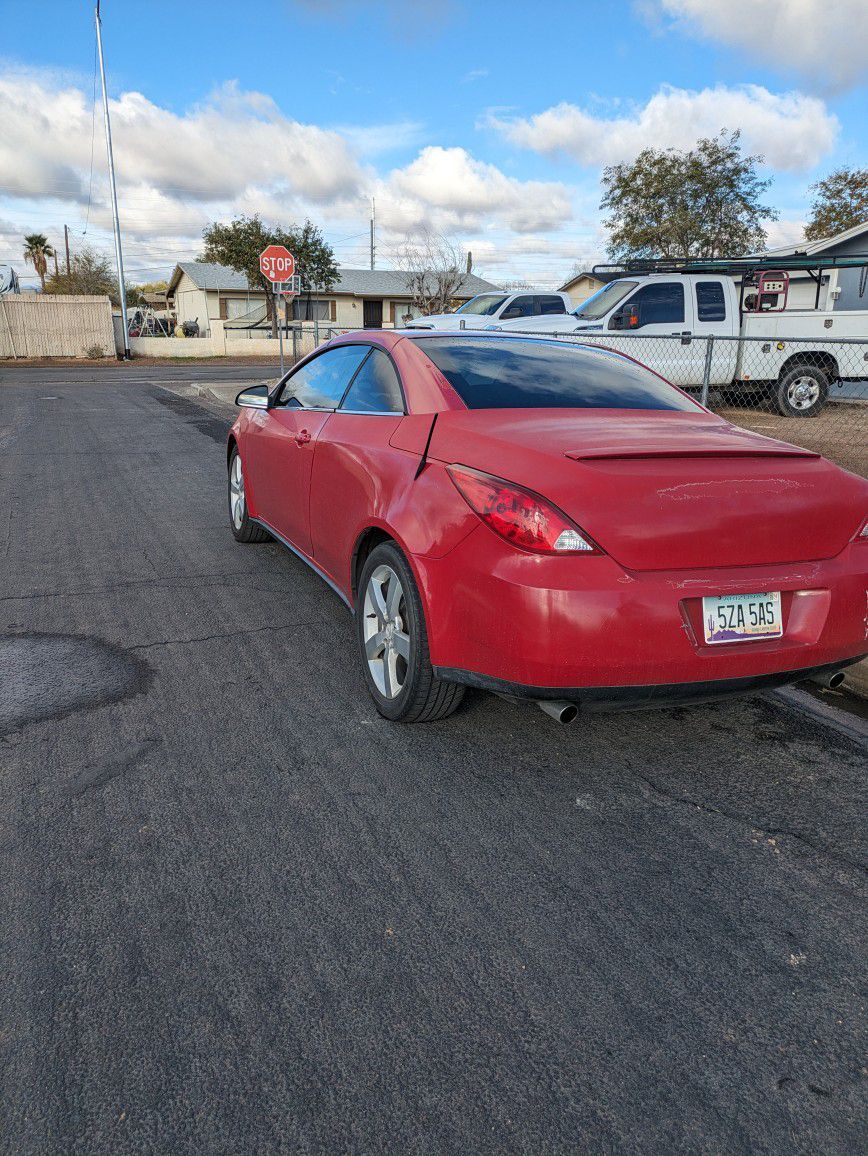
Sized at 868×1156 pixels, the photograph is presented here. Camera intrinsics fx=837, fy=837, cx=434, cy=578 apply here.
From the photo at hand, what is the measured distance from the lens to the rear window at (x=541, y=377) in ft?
12.0

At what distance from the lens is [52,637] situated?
4.41m

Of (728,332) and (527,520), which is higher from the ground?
(728,332)

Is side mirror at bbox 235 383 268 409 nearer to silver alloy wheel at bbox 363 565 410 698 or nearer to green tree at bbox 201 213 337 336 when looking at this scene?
silver alloy wheel at bbox 363 565 410 698

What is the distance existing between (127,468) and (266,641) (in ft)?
20.1

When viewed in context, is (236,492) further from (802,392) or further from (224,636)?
(802,392)

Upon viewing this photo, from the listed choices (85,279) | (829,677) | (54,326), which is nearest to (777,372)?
(829,677)

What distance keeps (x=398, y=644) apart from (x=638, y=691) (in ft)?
3.48

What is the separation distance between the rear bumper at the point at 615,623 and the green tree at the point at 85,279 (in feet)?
211

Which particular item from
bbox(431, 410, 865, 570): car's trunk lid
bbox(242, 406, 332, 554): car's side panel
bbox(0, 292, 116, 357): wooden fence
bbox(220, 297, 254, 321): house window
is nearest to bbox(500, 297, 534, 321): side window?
bbox(242, 406, 332, 554): car's side panel

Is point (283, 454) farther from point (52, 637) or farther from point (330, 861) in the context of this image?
point (330, 861)

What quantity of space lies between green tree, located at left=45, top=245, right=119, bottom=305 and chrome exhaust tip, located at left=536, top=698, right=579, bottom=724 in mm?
64453

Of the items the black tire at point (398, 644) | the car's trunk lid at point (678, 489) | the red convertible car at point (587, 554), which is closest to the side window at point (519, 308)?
the red convertible car at point (587, 554)

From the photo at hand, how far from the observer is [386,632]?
3.54m

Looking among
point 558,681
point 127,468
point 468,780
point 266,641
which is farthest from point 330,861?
point 127,468
